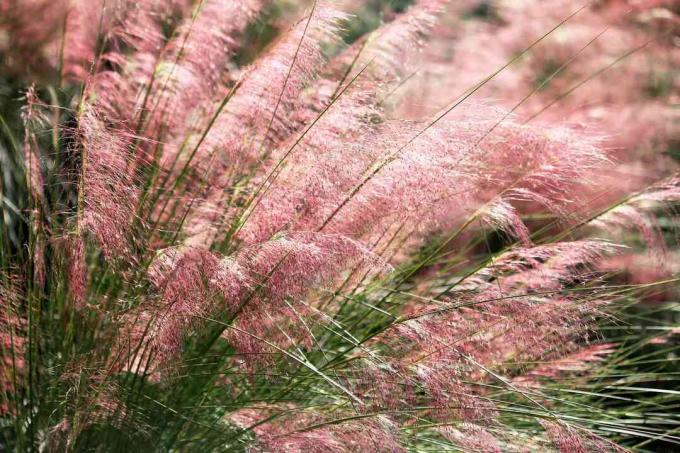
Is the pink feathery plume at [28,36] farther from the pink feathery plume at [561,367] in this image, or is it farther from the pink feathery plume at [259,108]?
the pink feathery plume at [561,367]

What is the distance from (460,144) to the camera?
98.0 inches

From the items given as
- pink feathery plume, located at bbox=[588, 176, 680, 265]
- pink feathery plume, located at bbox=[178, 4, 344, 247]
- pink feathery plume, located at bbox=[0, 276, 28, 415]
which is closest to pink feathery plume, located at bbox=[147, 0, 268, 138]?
pink feathery plume, located at bbox=[178, 4, 344, 247]

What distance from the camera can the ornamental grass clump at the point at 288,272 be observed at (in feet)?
7.06

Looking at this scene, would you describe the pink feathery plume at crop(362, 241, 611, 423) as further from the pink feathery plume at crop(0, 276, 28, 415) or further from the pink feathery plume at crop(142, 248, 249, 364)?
the pink feathery plume at crop(0, 276, 28, 415)

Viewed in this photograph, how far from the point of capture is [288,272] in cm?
213

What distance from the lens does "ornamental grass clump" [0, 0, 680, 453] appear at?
2.15 m

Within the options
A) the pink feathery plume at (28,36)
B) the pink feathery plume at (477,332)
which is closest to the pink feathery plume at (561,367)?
the pink feathery plume at (477,332)

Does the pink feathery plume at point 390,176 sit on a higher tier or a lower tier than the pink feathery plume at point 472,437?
higher

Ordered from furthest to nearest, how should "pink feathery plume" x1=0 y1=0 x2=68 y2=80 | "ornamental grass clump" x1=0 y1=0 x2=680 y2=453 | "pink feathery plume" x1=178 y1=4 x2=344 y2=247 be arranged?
"pink feathery plume" x1=0 y1=0 x2=68 y2=80 < "pink feathery plume" x1=178 y1=4 x2=344 y2=247 < "ornamental grass clump" x1=0 y1=0 x2=680 y2=453

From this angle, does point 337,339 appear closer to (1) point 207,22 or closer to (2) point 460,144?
(2) point 460,144

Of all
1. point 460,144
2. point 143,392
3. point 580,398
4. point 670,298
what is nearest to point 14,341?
point 143,392

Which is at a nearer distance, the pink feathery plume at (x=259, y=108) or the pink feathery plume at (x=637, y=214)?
the pink feathery plume at (x=259, y=108)

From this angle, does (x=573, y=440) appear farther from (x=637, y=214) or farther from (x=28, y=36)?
(x=28, y=36)

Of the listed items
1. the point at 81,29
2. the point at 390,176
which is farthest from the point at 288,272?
the point at 81,29
